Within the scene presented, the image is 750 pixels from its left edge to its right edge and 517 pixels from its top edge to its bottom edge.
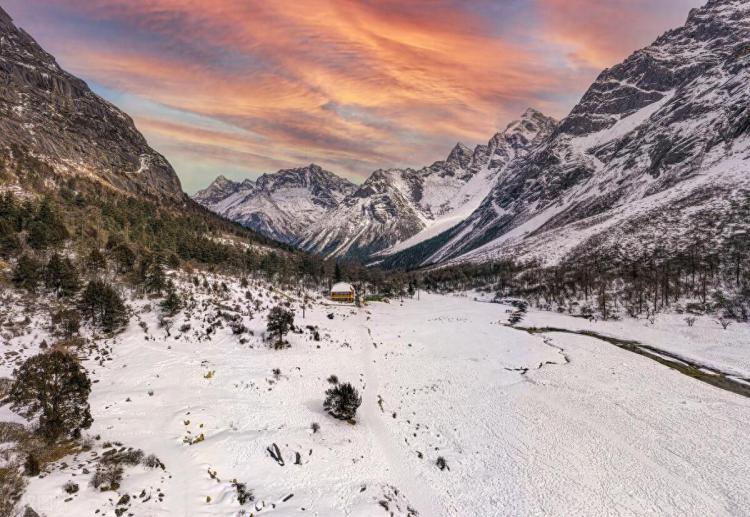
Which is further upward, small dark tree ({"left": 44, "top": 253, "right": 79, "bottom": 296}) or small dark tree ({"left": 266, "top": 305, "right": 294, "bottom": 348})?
small dark tree ({"left": 44, "top": 253, "right": 79, "bottom": 296})

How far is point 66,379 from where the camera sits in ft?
77.9

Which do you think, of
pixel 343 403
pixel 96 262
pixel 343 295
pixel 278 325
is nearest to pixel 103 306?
pixel 96 262

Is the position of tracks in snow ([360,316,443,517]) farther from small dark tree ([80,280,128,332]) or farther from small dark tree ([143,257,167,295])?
small dark tree ([143,257,167,295])

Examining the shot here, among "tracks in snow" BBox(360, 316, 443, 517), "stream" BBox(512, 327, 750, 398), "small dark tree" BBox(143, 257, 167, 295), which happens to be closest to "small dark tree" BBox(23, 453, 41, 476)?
"tracks in snow" BBox(360, 316, 443, 517)

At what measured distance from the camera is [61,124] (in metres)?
151

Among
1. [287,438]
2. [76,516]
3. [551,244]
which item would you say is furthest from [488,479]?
[551,244]

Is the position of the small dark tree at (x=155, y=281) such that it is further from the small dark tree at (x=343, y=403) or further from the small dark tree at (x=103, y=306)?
the small dark tree at (x=343, y=403)

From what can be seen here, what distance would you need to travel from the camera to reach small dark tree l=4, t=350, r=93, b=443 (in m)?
22.4

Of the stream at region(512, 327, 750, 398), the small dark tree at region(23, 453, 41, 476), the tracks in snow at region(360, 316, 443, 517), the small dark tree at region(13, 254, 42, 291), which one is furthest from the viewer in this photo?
the small dark tree at region(13, 254, 42, 291)

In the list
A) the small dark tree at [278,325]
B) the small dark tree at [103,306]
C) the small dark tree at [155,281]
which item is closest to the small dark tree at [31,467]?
the small dark tree at [103,306]

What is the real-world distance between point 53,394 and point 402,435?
80.0ft

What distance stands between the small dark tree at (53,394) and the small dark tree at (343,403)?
680 inches

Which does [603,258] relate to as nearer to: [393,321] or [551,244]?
[551,244]

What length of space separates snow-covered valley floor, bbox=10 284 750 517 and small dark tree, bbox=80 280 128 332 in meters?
2.54
